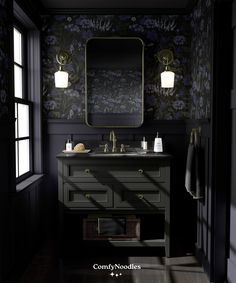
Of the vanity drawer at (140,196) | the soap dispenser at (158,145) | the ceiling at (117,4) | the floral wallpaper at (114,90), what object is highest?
the ceiling at (117,4)

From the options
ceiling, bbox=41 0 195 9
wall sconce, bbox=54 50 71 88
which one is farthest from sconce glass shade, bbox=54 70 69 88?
ceiling, bbox=41 0 195 9

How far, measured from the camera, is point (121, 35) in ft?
12.9

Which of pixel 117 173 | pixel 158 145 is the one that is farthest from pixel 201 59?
pixel 117 173

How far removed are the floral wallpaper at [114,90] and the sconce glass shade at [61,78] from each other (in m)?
0.28

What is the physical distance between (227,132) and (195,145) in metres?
0.42

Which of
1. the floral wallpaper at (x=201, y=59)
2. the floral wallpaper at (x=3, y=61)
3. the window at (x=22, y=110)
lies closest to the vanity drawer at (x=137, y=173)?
the floral wallpaper at (x=201, y=59)

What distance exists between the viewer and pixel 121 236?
3541 millimetres

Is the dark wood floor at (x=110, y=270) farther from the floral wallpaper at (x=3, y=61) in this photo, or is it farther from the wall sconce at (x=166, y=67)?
the wall sconce at (x=166, y=67)

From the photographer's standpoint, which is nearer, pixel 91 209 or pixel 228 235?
pixel 228 235

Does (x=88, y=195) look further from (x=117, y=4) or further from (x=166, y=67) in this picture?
(x=117, y=4)

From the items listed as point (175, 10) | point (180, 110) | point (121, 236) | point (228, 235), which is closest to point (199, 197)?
point (228, 235)

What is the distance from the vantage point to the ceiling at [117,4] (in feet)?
12.1

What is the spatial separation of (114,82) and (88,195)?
1.28 meters

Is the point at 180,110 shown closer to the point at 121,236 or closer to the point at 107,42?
the point at 107,42
